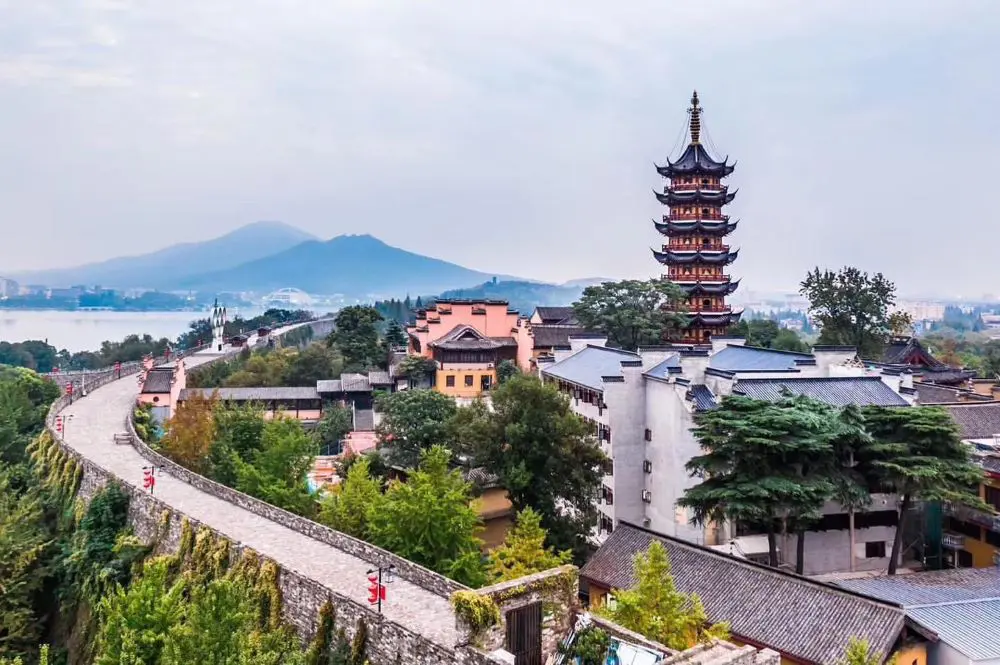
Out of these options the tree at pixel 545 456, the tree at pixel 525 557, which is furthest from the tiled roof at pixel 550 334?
the tree at pixel 525 557

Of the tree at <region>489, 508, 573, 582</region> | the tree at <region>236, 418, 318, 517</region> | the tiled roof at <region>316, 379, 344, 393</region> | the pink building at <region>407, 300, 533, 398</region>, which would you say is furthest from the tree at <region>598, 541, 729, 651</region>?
the tiled roof at <region>316, 379, 344, 393</region>

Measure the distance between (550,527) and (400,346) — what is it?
35377 mm

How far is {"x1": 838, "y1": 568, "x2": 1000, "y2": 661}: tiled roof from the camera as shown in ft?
50.8

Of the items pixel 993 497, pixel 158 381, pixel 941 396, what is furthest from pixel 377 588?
pixel 158 381

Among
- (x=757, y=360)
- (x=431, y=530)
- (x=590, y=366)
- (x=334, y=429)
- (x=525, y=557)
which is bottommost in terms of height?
(x=525, y=557)

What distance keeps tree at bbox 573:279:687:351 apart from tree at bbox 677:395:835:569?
21.4m

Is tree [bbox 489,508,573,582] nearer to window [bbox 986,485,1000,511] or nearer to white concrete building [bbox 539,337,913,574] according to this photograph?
white concrete building [bbox 539,337,913,574]

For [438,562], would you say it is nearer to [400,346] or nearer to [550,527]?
[550,527]

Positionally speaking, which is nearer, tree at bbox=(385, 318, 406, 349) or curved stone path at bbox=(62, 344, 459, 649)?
curved stone path at bbox=(62, 344, 459, 649)

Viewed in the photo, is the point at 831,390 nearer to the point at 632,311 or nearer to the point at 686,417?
the point at 686,417

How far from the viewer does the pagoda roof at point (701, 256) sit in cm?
4791

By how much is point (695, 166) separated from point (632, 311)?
11.2 m

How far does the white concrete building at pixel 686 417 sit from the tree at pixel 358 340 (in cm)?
2599

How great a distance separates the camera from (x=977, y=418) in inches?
1112
